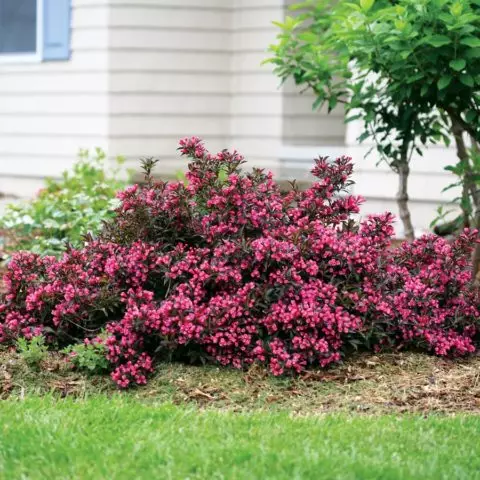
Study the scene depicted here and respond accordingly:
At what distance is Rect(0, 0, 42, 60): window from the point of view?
12930 mm

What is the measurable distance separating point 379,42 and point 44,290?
8.02 ft

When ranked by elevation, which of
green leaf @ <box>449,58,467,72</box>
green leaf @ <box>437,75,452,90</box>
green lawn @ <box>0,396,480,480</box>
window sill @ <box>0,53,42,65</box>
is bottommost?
green lawn @ <box>0,396,480,480</box>

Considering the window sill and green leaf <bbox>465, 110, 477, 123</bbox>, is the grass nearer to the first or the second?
green leaf <bbox>465, 110, 477, 123</bbox>

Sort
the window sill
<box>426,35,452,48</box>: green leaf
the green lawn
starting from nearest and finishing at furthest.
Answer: the green lawn
<box>426,35,452,48</box>: green leaf
the window sill

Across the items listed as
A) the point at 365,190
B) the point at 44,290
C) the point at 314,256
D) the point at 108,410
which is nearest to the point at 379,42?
the point at 314,256

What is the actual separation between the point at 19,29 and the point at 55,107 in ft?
4.04

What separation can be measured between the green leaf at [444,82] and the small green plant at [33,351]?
262 cm

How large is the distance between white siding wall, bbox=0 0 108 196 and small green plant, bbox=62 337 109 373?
22.8 ft

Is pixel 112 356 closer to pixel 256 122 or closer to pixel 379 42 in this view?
pixel 379 42

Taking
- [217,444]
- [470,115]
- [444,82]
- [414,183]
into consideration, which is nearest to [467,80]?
[444,82]

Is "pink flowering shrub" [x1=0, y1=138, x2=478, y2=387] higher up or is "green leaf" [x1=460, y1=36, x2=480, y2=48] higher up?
"green leaf" [x1=460, y1=36, x2=480, y2=48]

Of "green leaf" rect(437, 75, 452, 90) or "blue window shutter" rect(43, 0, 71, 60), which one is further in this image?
"blue window shutter" rect(43, 0, 71, 60)

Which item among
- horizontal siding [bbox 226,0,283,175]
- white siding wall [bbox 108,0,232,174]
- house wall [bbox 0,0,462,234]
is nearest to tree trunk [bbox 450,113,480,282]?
house wall [bbox 0,0,462,234]

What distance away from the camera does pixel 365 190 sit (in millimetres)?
10672
